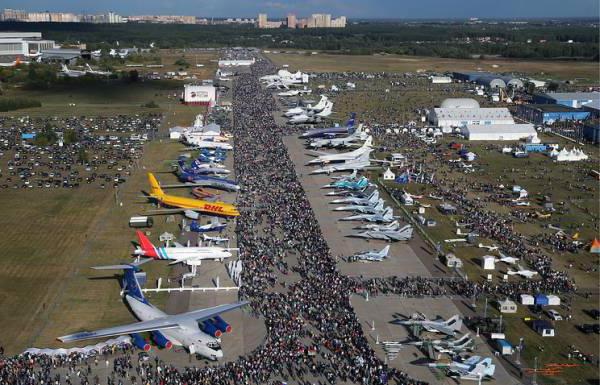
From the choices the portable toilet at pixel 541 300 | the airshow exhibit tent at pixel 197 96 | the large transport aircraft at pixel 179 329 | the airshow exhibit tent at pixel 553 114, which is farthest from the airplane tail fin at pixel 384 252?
the airshow exhibit tent at pixel 197 96

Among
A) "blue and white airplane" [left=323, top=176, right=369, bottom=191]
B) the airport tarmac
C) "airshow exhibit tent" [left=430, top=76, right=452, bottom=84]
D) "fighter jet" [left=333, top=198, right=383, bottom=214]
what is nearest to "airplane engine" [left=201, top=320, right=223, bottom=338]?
the airport tarmac

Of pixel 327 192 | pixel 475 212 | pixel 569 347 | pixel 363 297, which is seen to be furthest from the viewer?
pixel 327 192

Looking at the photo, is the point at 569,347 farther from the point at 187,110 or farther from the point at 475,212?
the point at 187,110

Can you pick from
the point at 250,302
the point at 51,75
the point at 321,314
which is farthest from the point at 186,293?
the point at 51,75

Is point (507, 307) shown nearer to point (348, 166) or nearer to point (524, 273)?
point (524, 273)

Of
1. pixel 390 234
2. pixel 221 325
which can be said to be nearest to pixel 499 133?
pixel 390 234

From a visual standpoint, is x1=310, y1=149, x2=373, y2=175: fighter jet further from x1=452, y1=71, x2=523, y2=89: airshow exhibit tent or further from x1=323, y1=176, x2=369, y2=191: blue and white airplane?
x1=452, y1=71, x2=523, y2=89: airshow exhibit tent
